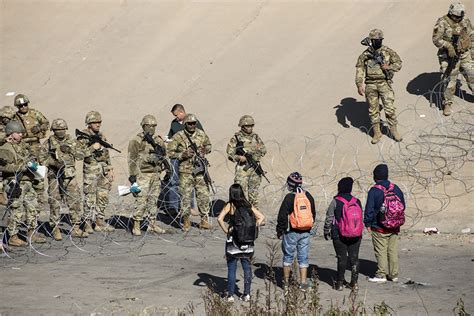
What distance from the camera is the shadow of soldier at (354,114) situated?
18.8 m

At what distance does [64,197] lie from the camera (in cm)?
1548

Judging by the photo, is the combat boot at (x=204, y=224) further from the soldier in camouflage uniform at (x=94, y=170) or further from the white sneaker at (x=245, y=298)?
the white sneaker at (x=245, y=298)

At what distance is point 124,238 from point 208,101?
632cm

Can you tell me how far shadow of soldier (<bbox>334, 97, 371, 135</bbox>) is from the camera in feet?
61.8

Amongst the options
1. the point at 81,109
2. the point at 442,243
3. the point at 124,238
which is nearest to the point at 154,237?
the point at 124,238

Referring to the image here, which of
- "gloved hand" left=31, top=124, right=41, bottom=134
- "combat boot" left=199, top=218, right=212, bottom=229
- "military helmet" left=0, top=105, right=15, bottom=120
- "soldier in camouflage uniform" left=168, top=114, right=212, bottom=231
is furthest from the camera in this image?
"gloved hand" left=31, top=124, right=41, bottom=134

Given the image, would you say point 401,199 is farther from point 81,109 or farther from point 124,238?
point 81,109

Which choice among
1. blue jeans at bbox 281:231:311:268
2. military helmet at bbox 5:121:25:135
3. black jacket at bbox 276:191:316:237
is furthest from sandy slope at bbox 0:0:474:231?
black jacket at bbox 276:191:316:237

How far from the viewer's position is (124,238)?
1560 cm

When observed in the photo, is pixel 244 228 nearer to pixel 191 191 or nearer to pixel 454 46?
pixel 191 191

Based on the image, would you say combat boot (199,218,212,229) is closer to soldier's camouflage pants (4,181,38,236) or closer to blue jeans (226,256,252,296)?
soldier's camouflage pants (4,181,38,236)

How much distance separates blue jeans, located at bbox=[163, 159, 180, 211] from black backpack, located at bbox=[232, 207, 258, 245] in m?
4.77

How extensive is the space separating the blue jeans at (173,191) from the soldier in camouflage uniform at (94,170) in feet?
3.39

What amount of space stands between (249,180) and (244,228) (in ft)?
14.7
